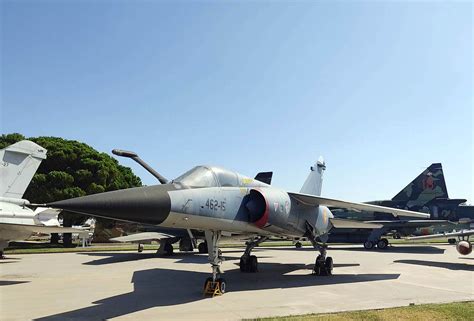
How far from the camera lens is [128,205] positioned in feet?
Answer: 20.8

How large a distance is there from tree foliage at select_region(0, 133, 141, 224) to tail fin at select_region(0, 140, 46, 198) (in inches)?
536

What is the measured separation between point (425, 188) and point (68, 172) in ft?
97.0

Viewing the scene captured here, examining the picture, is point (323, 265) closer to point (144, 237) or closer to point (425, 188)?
point (144, 237)

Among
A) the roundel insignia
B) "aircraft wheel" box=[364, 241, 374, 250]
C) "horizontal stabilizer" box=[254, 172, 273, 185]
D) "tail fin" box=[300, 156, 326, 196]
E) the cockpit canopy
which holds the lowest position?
"aircraft wheel" box=[364, 241, 374, 250]

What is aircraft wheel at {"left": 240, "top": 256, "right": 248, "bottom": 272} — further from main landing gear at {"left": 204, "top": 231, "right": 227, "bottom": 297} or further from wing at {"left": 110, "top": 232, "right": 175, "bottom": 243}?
wing at {"left": 110, "top": 232, "right": 175, "bottom": 243}

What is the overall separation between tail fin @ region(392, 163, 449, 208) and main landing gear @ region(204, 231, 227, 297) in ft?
87.8

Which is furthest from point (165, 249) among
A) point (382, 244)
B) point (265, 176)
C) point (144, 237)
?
point (382, 244)

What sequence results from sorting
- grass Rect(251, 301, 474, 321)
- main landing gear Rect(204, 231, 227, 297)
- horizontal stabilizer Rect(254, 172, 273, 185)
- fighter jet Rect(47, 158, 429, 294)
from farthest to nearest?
horizontal stabilizer Rect(254, 172, 273, 185)
main landing gear Rect(204, 231, 227, 297)
fighter jet Rect(47, 158, 429, 294)
grass Rect(251, 301, 474, 321)

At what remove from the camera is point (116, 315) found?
6477 mm

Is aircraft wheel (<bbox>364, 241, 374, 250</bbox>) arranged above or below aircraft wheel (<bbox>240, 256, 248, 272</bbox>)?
below

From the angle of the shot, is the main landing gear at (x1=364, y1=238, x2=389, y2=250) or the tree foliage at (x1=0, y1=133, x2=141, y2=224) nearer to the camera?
the tree foliage at (x1=0, y1=133, x2=141, y2=224)

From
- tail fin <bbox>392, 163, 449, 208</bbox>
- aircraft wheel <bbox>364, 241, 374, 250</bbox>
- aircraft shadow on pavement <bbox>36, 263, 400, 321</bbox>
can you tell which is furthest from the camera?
tail fin <bbox>392, 163, 449, 208</bbox>

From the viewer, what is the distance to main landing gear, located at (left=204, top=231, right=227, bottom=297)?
27.5 feet

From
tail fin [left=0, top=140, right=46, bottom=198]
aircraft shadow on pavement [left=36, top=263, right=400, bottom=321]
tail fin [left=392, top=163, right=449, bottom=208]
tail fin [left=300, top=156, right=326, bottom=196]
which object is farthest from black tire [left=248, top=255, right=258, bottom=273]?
tail fin [left=392, top=163, right=449, bottom=208]
